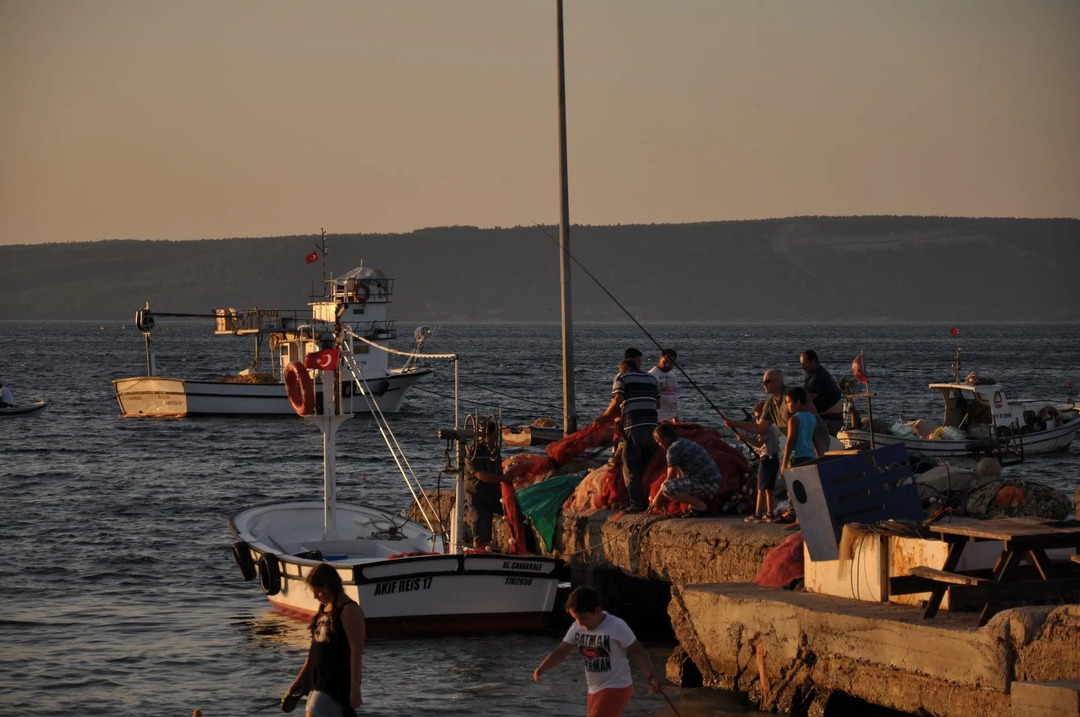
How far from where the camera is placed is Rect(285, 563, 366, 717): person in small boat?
27.6ft

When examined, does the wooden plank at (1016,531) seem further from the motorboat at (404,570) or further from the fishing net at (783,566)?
the motorboat at (404,570)

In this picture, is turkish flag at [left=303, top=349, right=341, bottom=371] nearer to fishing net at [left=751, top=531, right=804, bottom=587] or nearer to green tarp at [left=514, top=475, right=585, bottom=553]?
green tarp at [left=514, top=475, right=585, bottom=553]

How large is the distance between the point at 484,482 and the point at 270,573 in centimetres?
247

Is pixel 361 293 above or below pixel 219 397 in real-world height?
above

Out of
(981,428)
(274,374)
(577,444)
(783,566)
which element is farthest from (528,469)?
(274,374)

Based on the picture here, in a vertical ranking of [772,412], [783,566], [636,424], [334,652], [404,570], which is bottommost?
[404,570]

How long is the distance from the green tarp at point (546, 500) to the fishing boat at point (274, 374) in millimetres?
32733

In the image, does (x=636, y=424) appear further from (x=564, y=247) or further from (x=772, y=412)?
(x=564, y=247)

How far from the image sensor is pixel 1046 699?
8453 mm

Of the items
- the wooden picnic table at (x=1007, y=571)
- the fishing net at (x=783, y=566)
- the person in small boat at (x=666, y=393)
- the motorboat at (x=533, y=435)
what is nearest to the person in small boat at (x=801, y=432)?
the fishing net at (x=783, y=566)

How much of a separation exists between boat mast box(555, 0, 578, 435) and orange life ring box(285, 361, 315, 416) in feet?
12.4

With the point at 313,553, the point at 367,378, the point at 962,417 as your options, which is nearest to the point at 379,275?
the point at 367,378

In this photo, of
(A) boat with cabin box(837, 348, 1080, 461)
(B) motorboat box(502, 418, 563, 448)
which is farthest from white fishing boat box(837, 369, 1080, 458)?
(B) motorboat box(502, 418, 563, 448)

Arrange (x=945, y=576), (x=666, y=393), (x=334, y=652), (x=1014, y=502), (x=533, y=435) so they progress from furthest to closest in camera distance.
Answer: (x=533, y=435) < (x=666, y=393) < (x=1014, y=502) < (x=945, y=576) < (x=334, y=652)
